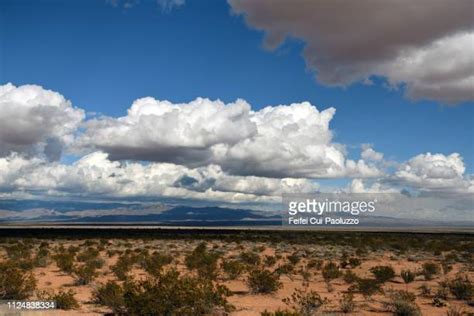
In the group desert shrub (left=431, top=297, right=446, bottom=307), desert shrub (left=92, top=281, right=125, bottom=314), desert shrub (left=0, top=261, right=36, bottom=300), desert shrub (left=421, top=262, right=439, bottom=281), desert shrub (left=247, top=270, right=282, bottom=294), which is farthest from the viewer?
desert shrub (left=421, top=262, right=439, bottom=281)

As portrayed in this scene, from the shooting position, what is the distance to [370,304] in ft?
55.1

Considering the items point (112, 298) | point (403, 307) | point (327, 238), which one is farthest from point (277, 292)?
point (327, 238)

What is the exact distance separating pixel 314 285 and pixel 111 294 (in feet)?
34.6

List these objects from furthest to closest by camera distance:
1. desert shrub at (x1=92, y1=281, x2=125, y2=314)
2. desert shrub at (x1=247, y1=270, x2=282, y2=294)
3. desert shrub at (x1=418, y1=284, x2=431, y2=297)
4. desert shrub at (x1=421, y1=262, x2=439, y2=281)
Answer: desert shrub at (x1=421, y1=262, x2=439, y2=281), desert shrub at (x1=418, y1=284, x2=431, y2=297), desert shrub at (x1=247, y1=270, x2=282, y2=294), desert shrub at (x1=92, y1=281, x2=125, y2=314)

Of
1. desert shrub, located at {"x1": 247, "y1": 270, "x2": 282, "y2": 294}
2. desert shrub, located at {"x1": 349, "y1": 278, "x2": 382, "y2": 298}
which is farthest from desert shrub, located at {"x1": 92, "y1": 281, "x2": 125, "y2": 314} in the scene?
desert shrub, located at {"x1": 349, "y1": 278, "x2": 382, "y2": 298}

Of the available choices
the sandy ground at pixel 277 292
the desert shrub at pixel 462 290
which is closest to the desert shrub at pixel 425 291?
the sandy ground at pixel 277 292

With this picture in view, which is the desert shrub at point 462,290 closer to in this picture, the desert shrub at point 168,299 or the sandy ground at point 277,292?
the sandy ground at point 277,292

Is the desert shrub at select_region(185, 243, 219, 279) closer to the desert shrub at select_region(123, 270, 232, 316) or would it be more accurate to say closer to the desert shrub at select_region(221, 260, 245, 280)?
the desert shrub at select_region(221, 260, 245, 280)

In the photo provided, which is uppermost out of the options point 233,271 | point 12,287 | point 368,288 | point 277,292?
point 12,287

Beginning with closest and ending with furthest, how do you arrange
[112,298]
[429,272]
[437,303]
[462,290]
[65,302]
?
[112,298], [65,302], [437,303], [462,290], [429,272]

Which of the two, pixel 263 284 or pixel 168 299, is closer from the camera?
pixel 168 299

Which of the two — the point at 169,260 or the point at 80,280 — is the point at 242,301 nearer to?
the point at 80,280

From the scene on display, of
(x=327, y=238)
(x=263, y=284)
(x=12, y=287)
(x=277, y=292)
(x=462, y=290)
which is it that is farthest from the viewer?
(x=327, y=238)

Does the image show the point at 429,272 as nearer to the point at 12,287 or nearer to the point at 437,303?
the point at 437,303
